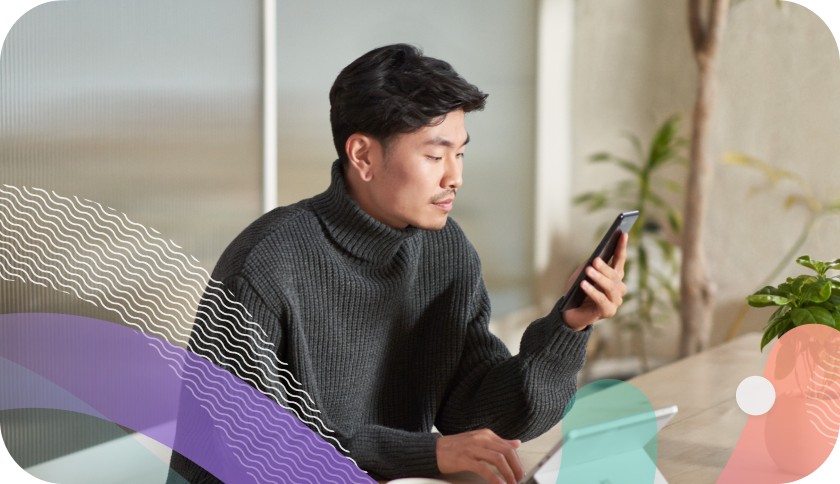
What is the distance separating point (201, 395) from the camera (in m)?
1.23

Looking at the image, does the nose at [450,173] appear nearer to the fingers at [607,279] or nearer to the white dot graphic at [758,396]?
the fingers at [607,279]

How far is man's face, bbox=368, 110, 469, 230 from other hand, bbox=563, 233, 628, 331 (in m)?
0.20

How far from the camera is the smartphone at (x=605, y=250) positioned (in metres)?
1.20

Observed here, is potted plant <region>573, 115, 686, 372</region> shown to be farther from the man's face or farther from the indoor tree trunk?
the man's face

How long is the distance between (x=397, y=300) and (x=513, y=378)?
7.5 inches

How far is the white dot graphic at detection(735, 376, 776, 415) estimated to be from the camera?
52.9 inches

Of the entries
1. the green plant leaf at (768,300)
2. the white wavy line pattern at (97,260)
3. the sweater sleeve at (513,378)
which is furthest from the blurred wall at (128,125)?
the green plant leaf at (768,300)

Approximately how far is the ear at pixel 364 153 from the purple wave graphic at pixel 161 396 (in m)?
0.30

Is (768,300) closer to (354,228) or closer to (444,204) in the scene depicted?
(444,204)

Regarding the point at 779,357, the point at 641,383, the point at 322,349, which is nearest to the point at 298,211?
the point at 322,349

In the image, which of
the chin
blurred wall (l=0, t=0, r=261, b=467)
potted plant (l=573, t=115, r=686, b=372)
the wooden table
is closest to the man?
the chin

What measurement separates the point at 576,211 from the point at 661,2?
39.8 inches

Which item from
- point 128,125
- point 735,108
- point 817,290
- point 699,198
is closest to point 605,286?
point 817,290

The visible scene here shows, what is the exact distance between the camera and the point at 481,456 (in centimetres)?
119
